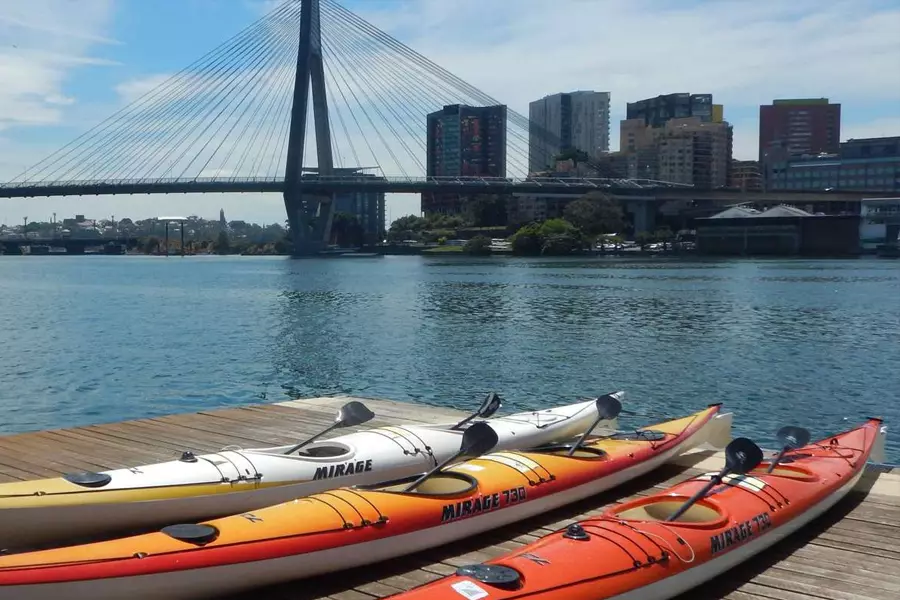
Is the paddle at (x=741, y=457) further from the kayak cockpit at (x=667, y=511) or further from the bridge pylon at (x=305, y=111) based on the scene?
the bridge pylon at (x=305, y=111)

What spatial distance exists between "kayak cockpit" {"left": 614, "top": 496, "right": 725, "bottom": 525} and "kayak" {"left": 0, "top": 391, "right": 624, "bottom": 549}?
6.04ft

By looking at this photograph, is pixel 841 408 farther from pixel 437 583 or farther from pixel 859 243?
pixel 859 243

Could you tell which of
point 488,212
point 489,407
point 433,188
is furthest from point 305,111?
point 489,407

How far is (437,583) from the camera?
13.2ft

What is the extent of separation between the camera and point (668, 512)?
532cm

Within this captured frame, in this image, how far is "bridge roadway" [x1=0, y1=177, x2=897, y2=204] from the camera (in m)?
74.7

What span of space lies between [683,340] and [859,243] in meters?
85.5

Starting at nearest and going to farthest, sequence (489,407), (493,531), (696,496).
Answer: (696,496), (493,531), (489,407)

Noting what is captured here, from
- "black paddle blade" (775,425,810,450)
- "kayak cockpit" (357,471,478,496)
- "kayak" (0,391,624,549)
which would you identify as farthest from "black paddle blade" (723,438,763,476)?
"kayak" (0,391,624,549)

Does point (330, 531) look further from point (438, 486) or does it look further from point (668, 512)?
point (668, 512)

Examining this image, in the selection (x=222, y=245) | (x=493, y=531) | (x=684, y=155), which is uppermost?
(x=684, y=155)

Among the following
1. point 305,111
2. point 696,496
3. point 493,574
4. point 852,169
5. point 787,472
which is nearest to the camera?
point 493,574

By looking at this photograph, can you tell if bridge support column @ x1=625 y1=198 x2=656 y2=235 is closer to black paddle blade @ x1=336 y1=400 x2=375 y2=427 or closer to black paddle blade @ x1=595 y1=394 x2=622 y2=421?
black paddle blade @ x1=595 y1=394 x2=622 y2=421

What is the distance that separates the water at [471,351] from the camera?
1603cm
